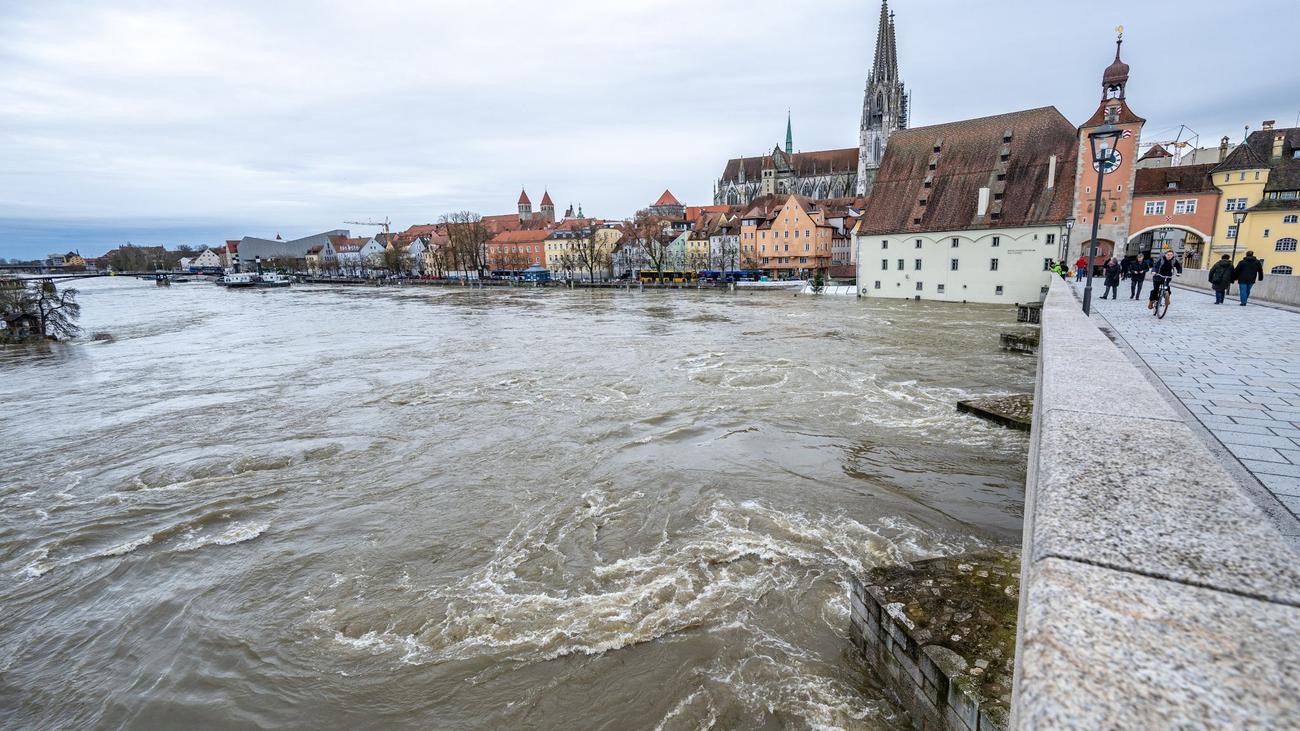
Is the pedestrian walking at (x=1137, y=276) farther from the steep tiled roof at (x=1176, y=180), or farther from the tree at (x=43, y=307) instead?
the tree at (x=43, y=307)

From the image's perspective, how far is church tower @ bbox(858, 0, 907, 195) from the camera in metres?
89.8

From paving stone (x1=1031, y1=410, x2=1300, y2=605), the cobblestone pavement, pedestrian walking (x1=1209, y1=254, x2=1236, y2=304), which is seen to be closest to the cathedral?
pedestrian walking (x1=1209, y1=254, x2=1236, y2=304)

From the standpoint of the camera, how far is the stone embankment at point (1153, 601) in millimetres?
1317

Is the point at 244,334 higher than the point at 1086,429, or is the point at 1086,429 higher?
the point at 1086,429

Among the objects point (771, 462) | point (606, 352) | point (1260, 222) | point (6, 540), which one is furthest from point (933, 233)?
point (6, 540)

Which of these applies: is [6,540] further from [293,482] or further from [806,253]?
[806,253]

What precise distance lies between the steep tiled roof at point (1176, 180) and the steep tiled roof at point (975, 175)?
50.7 feet

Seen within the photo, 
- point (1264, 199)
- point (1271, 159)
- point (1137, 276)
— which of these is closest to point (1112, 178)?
point (1264, 199)

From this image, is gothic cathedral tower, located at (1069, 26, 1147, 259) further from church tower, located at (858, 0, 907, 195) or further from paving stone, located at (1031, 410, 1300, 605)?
church tower, located at (858, 0, 907, 195)

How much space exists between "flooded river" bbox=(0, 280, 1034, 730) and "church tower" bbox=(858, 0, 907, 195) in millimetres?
82809

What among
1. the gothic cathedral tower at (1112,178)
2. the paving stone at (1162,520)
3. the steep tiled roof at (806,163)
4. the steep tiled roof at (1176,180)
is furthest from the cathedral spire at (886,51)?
the paving stone at (1162,520)

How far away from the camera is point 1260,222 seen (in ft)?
150

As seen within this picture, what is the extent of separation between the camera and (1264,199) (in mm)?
45844

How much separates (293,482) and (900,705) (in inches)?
387
